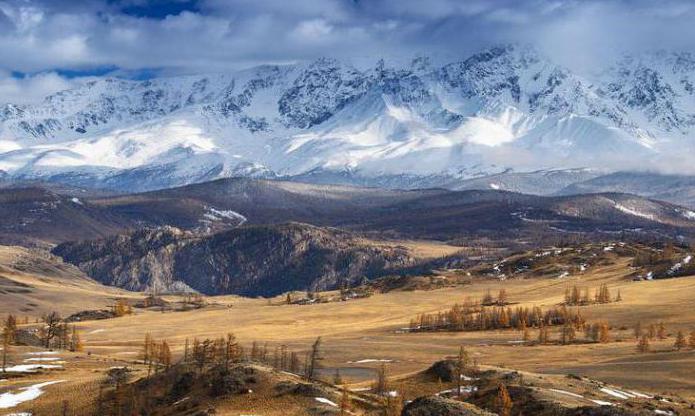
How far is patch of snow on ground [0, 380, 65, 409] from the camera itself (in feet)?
389

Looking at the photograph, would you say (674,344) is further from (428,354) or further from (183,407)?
(183,407)

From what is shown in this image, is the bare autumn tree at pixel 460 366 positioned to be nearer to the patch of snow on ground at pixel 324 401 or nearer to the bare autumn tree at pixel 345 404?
the bare autumn tree at pixel 345 404

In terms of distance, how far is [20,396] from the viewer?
122 m

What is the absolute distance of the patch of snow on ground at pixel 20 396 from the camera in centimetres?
11853

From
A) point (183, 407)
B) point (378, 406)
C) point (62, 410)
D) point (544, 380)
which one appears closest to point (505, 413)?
point (378, 406)

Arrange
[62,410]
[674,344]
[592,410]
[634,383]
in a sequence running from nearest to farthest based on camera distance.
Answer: [592,410], [62,410], [634,383], [674,344]

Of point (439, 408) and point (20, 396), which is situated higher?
point (20, 396)

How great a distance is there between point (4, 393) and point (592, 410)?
66.8 m

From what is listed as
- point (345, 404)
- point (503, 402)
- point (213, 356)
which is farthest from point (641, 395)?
point (213, 356)

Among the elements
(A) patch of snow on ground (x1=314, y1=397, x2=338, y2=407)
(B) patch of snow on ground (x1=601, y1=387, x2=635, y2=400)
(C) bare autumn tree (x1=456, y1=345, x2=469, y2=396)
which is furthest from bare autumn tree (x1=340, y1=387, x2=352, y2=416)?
(B) patch of snow on ground (x1=601, y1=387, x2=635, y2=400)

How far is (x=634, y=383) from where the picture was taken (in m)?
140

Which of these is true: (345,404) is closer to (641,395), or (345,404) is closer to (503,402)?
(503,402)

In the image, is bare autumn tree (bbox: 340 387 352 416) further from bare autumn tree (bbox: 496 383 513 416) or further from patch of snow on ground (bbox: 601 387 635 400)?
patch of snow on ground (bbox: 601 387 635 400)

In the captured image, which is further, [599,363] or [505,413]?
[599,363]
